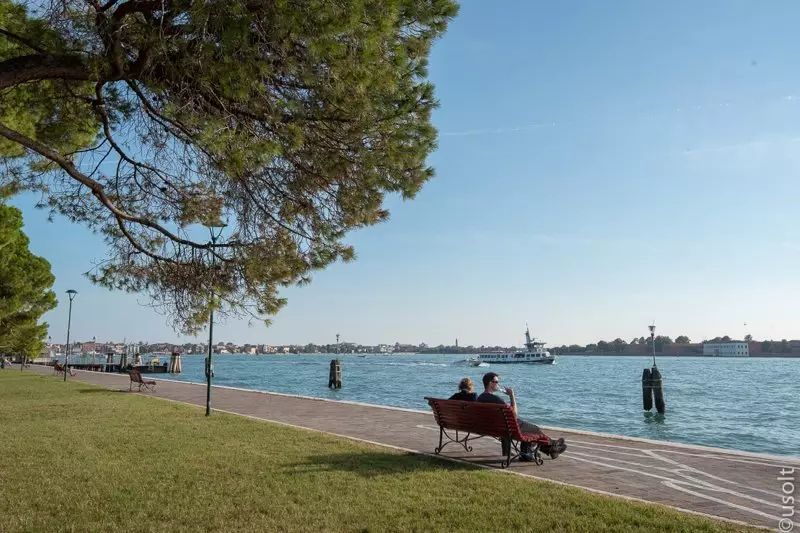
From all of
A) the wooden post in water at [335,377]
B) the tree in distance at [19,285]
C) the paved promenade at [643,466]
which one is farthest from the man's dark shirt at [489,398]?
the wooden post in water at [335,377]

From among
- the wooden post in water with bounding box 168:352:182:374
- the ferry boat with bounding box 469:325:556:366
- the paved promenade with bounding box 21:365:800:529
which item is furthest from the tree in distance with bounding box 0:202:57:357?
the ferry boat with bounding box 469:325:556:366

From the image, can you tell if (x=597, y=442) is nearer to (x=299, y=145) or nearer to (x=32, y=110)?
(x=299, y=145)

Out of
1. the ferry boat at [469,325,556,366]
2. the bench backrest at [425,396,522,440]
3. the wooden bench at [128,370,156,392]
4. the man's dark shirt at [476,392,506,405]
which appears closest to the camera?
the bench backrest at [425,396,522,440]

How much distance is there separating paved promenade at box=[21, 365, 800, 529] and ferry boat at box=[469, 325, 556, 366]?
10615cm

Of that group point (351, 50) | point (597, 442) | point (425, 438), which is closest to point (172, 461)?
point (425, 438)

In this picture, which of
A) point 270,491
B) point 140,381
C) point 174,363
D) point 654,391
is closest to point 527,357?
point 174,363

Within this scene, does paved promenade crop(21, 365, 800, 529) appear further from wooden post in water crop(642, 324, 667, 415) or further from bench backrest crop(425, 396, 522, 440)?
wooden post in water crop(642, 324, 667, 415)

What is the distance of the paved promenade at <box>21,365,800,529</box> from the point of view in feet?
19.3

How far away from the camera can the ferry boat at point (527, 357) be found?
11500 cm

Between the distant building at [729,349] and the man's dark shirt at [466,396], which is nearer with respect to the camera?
the man's dark shirt at [466,396]

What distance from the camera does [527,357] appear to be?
381 feet

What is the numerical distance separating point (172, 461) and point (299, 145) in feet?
15.7

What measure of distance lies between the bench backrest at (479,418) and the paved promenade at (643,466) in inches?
16.9

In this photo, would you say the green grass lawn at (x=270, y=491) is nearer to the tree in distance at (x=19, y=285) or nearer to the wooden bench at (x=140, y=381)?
the wooden bench at (x=140, y=381)
